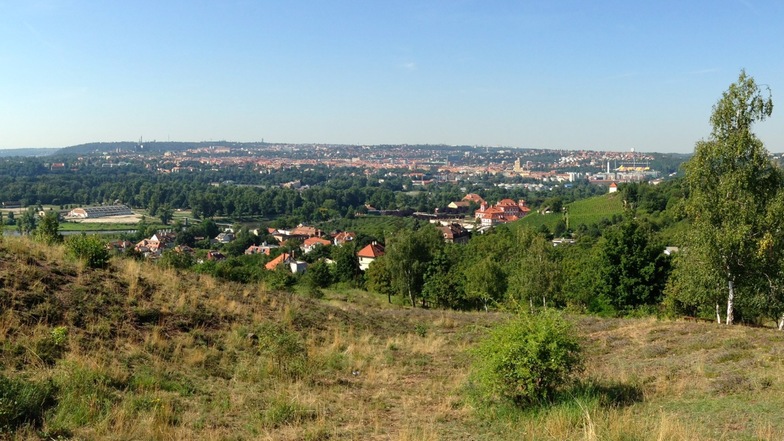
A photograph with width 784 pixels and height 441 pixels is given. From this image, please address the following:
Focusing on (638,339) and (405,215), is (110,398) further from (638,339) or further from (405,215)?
(405,215)

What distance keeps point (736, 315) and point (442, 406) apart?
1555cm

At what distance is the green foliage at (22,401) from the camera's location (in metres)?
5.55

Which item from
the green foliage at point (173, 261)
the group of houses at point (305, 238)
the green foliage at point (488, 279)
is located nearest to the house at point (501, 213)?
the group of houses at point (305, 238)

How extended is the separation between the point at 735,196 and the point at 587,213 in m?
74.5

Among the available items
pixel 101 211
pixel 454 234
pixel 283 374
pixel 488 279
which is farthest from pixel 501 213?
pixel 283 374

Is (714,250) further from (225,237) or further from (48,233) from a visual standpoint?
(225,237)

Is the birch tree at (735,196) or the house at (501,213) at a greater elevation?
the birch tree at (735,196)

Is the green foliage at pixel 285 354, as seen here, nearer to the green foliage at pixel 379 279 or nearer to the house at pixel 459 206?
the green foliage at pixel 379 279

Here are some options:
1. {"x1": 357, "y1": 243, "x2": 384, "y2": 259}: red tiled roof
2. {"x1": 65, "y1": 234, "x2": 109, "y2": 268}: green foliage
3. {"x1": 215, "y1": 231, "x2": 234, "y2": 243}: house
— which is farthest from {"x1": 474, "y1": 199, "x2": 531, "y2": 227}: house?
{"x1": 65, "y1": 234, "x2": 109, "y2": 268}: green foliage

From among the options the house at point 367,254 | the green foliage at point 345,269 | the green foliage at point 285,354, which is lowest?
the house at point 367,254

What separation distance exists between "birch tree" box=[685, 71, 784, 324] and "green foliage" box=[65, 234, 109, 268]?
1444 centimetres

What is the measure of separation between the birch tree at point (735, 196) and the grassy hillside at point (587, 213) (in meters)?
62.5

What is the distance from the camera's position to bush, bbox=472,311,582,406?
6.39 meters

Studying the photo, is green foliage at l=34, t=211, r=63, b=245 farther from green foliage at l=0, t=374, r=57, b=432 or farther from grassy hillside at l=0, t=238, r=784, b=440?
green foliage at l=0, t=374, r=57, b=432
